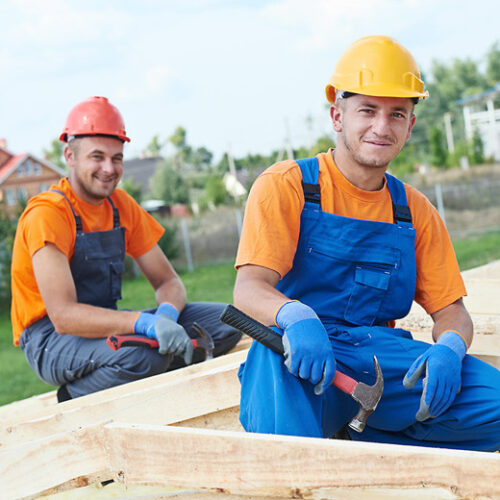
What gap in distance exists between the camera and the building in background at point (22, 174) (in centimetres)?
3762

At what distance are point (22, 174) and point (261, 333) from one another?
128ft

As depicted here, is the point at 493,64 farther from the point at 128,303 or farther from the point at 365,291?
the point at 365,291

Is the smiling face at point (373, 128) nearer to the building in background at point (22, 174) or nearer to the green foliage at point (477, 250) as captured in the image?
the green foliage at point (477, 250)

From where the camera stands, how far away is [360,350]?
88.4 inches

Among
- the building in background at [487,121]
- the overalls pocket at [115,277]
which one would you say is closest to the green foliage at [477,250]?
the overalls pocket at [115,277]

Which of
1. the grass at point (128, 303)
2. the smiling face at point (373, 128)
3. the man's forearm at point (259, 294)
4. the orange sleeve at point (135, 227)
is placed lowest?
the grass at point (128, 303)

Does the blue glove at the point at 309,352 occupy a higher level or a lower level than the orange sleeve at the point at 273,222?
lower

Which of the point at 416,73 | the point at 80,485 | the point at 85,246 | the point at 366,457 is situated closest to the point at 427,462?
the point at 366,457

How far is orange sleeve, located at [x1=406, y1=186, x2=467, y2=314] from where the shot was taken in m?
2.53

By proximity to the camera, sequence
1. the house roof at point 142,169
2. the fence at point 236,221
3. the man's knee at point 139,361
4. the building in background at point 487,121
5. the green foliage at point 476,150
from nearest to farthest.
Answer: the man's knee at point 139,361, the fence at point 236,221, the green foliage at point 476,150, the building in background at point 487,121, the house roof at point 142,169

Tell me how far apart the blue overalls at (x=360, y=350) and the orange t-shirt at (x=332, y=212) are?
5 cm

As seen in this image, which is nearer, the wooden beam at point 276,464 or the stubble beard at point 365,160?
the wooden beam at point 276,464

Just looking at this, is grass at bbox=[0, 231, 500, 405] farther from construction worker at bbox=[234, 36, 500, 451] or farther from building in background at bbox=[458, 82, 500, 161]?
building in background at bbox=[458, 82, 500, 161]

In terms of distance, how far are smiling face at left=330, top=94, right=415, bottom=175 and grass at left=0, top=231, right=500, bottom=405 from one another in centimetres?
498
